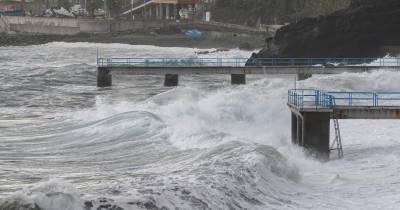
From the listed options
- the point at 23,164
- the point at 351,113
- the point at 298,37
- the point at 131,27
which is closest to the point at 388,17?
the point at 298,37

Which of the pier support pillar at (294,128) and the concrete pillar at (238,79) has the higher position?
the concrete pillar at (238,79)

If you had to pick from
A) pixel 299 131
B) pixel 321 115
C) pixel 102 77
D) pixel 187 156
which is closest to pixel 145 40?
pixel 102 77

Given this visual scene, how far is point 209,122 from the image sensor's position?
34.6 m

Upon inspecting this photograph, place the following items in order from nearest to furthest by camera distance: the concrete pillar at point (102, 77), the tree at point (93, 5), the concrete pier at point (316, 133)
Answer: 1. the concrete pier at point (316, 133)
2. the concrete pillar at point (102, 77)
3. the tree at point (93, 5)

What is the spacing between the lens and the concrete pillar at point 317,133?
26.6m

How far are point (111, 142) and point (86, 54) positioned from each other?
8030 cm

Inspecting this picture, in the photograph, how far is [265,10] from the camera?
14125 cm

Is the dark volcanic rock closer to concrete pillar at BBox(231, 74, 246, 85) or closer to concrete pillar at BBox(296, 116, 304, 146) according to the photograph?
concrete pillar at BBox(231, 74, 246, 85)

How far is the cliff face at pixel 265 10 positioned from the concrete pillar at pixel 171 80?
62793mm

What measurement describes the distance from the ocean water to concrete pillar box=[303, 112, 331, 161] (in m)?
0.45

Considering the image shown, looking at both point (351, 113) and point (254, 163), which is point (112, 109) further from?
point (254, 163)

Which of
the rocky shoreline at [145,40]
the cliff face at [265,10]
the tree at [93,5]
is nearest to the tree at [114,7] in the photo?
the tree at [93,5]

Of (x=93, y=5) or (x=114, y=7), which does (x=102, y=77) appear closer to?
(x=114, y=7)

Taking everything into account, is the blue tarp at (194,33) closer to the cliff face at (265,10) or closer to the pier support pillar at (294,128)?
the cliff face at (265,10)
